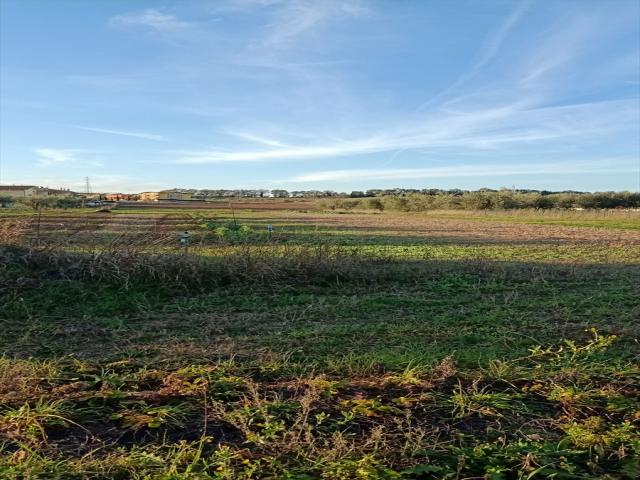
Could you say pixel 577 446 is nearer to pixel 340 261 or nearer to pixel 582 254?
pixel 340 261

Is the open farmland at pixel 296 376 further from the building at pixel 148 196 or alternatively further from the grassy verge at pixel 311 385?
the building at pixel 148 196

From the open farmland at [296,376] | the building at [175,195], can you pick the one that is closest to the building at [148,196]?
the building at [175,195]

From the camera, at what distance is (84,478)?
2.87 m

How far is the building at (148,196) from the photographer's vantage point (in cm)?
12212

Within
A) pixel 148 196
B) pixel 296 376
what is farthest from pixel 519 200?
pixel 148 196

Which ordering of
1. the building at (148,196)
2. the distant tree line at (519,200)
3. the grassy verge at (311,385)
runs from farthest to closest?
the building at (148,196) → the distant tree line at (519,200) → the grassy verge at (311,385)

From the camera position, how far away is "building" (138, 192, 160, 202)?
401 ft

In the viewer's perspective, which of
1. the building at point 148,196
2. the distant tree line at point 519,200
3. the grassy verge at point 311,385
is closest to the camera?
the grassy verge at point 311,385

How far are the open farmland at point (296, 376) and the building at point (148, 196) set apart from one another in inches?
4679

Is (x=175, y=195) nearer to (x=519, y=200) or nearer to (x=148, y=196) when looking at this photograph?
(x=148, y=196)

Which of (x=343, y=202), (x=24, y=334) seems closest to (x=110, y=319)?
(x=24, y=334)

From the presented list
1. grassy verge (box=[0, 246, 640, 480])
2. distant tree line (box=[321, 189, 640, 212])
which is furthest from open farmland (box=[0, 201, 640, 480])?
distant tree line (box=[321, 189, 640, 212])

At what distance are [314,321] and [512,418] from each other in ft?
12.1

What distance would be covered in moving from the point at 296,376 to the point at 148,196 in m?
129
